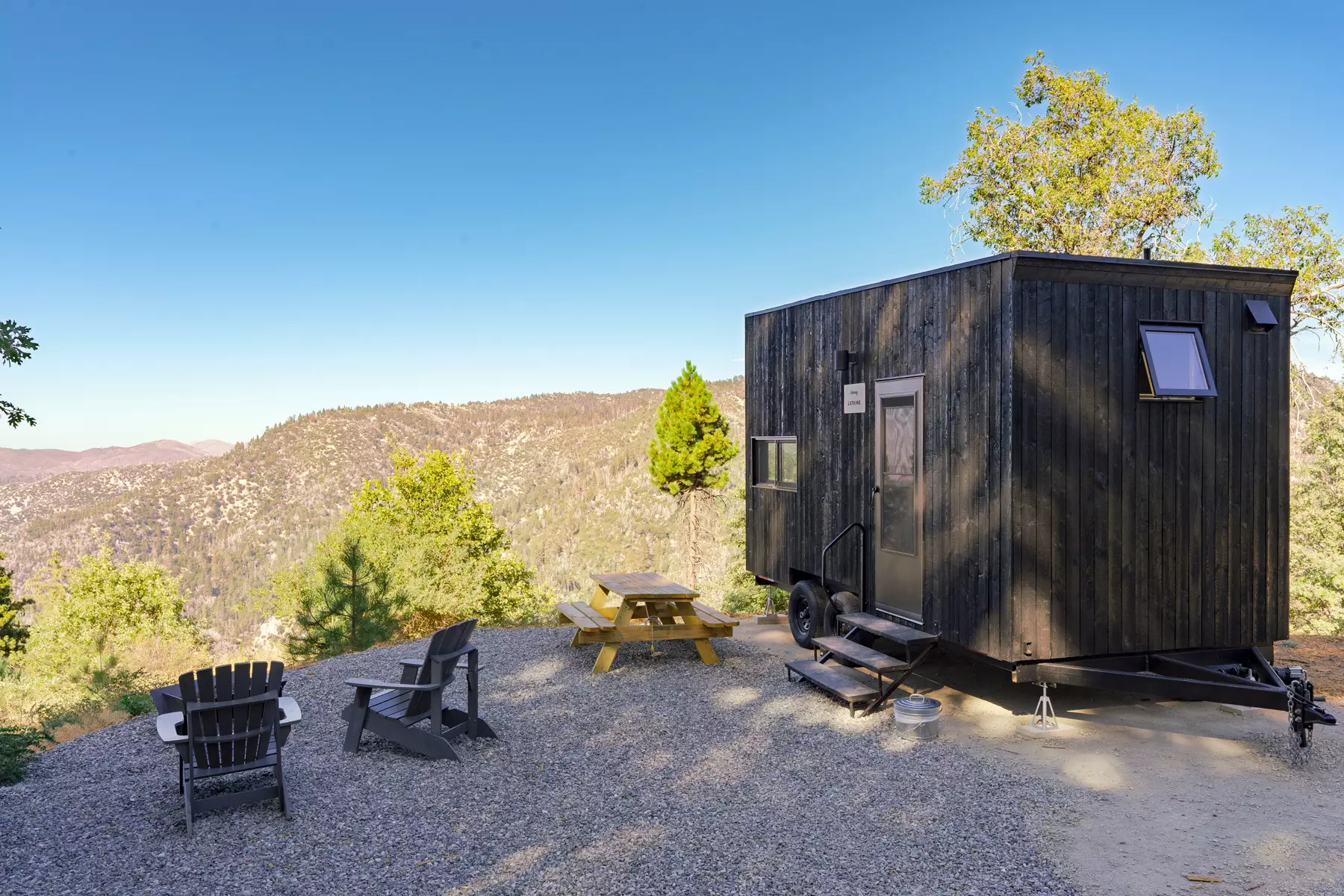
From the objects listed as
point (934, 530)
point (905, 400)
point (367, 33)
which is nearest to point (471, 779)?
point (934, 530)

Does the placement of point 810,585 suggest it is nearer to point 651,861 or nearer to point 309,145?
point 651,861

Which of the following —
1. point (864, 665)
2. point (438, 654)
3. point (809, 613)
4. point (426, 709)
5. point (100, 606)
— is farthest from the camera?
point (100, 606)

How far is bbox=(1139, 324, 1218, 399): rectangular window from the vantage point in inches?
201

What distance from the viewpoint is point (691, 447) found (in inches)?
760

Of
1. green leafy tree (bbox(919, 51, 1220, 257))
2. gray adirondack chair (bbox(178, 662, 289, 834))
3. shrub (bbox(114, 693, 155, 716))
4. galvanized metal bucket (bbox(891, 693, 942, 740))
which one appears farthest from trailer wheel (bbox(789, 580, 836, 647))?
green leafy tree (bbox(919, 51, 1220, 257))

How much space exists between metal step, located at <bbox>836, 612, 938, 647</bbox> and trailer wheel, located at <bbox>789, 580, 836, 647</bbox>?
19.7 inches

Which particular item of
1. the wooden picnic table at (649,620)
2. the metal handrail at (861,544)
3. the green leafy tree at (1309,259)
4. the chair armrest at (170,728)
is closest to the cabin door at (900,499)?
the metal handrail at (861,544)

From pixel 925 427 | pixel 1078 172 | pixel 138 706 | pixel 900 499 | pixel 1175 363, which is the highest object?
pixel 1078 172

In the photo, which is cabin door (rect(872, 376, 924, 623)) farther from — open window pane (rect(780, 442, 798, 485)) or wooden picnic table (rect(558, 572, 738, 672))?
open window pane (rect(780, 442, 798, 485))

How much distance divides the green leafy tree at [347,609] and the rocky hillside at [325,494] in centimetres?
4402

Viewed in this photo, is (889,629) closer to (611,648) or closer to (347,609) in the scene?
(611,648)

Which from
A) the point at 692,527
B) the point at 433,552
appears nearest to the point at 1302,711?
the point at 433,552

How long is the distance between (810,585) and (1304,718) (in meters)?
3.89

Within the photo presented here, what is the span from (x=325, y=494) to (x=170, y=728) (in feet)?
249
